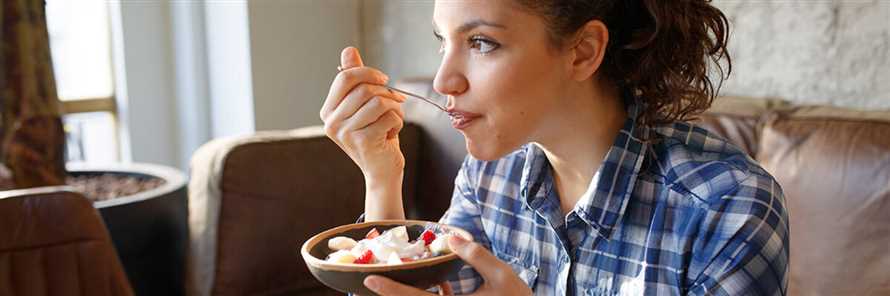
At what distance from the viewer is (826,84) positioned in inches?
74.2

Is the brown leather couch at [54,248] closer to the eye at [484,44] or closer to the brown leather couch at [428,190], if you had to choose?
the brown leather couch at [428,190]

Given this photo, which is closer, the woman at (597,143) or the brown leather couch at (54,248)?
the woman at (597,143)

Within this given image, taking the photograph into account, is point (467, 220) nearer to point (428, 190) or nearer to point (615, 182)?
point (615, 182)

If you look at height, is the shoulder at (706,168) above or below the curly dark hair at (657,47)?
below

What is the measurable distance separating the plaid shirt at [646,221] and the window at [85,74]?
191cm

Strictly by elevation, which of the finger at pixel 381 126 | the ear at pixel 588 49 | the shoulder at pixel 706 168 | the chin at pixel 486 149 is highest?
the ear at pixel 588 49

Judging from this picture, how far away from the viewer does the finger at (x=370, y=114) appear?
45.9 inches

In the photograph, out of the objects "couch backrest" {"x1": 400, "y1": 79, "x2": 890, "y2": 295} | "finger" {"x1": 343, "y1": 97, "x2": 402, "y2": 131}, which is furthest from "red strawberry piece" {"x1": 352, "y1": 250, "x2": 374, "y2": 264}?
"couch backrest" {"x1": 400, "y1": 79, "x2": 890, "y2": 295}

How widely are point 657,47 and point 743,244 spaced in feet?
1.00

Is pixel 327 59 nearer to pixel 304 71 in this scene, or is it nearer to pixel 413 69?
pixel 304 71

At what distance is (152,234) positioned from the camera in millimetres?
2082

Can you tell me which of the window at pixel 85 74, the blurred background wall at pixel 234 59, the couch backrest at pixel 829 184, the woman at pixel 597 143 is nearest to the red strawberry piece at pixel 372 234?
the woman at pixel 597 143

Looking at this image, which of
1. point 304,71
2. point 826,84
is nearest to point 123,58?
point 304,71

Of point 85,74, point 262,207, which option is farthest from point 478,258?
point 85,74
